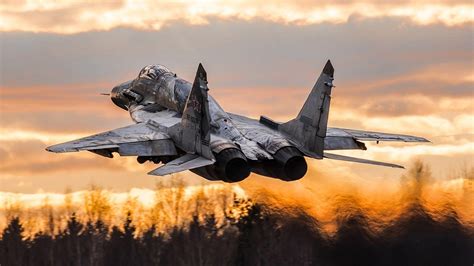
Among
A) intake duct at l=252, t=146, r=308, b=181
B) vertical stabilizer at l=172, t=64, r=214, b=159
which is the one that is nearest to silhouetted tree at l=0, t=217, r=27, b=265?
vertical stabilizer at l=172, t=64, r=214, b=159

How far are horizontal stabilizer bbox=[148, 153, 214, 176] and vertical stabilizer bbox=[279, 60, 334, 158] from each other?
352cm

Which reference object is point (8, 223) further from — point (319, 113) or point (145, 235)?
point (319, 113)

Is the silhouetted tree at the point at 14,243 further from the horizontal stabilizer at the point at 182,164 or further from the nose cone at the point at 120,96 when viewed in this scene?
the horizontal stabilizer at the point at 182,164

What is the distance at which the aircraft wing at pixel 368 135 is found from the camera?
47.1 metres

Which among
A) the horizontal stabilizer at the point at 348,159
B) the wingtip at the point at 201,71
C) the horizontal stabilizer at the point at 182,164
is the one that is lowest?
the horizontal stabilizer at the point at 182,164

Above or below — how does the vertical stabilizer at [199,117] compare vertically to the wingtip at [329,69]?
below

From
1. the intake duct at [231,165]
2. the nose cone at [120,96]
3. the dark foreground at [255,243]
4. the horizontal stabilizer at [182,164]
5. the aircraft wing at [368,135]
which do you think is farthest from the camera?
the nose cone at [120,96]

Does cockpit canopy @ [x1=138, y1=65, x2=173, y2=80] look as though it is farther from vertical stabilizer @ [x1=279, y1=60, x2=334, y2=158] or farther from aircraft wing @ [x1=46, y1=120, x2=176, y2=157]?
vertical stabilizer @ [x1=279, y1=60, x2=334, y2=158]

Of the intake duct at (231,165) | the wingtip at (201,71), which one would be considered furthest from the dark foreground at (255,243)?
the wingtip at (201,71)

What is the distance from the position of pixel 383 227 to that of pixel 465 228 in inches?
123

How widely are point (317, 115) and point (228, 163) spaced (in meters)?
3.46

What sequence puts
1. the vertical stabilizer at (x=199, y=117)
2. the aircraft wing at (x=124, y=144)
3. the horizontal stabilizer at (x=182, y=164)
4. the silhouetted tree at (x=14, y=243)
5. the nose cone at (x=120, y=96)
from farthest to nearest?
1. the silhouetted tree at (x=14, y=243)
2. the nose cone at (x=120, y=96)
3. the aircraft wing at (x=124, y=144)
4. the vertical stabilizer at (x=199, y=117)
5. the horizontal stabilizer at (x=182, y=164)

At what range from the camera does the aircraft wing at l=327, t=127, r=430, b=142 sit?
4709 centimetres

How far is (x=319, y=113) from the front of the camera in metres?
42.3
